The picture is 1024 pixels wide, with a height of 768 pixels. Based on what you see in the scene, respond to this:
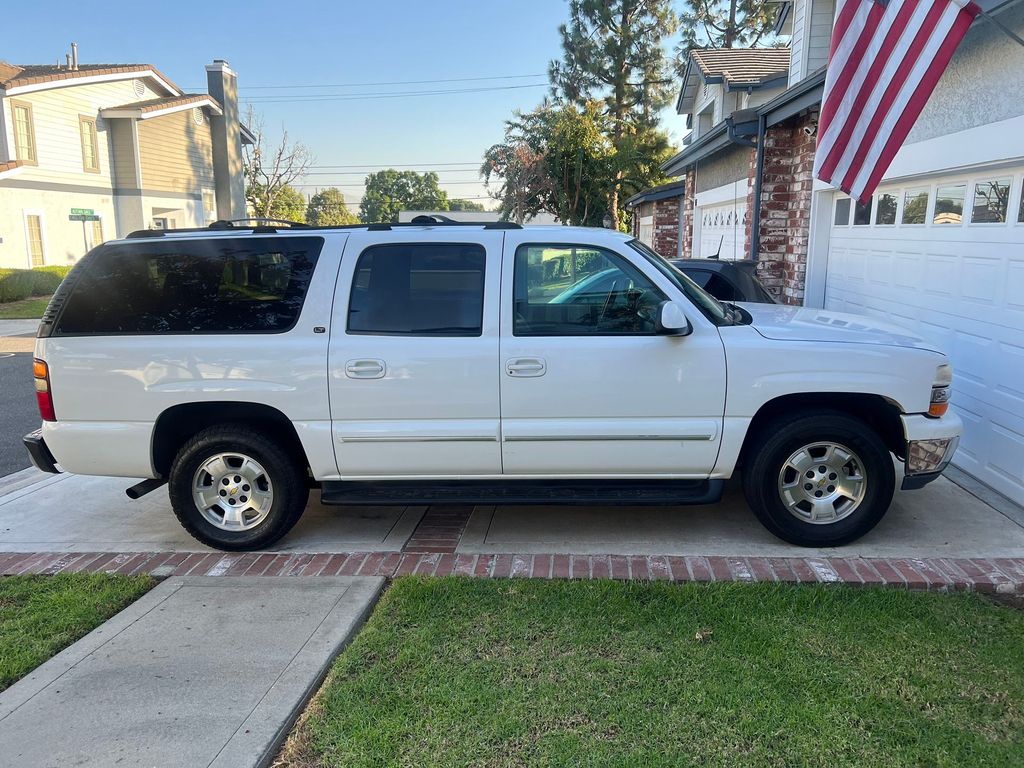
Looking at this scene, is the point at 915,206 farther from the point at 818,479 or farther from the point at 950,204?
the point at 818,479

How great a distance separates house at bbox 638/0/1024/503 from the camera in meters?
5.27

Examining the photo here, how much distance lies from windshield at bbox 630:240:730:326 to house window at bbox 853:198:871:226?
12.5 feet

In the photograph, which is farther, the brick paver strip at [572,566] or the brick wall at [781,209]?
the brick wall at [781,209]

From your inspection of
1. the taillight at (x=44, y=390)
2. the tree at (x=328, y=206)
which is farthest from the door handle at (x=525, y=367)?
the tree at (x=328, y=206)

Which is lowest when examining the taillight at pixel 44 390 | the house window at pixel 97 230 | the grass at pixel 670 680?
the grass at pixel 670 680

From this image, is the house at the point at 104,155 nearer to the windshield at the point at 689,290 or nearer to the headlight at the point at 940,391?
the windshield at the point at 689,290

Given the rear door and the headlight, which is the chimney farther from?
the headlight

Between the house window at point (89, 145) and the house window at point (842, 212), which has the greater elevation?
the house window at point (89, 145)

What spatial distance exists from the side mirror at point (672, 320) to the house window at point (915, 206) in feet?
11.3

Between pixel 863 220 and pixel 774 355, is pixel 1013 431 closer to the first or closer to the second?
pixel 774 355

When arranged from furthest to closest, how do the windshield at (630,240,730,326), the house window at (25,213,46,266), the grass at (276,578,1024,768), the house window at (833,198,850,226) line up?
the house window at (25,213,46,266) < the house window at (833,198,850,226) < the windshield at (630,240,730,326) < the grass at (276,578,1024,768)

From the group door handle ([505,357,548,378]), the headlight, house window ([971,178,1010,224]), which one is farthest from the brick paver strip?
house window ([971,178,1010,224])

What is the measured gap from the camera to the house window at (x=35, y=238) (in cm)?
2303

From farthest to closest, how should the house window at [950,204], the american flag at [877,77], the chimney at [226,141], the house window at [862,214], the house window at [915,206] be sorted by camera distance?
the chimney at [226,141] < the house window at [862,214] < the house window at [915,206] < the house window at [950,204] < the american flag at [877,77]
